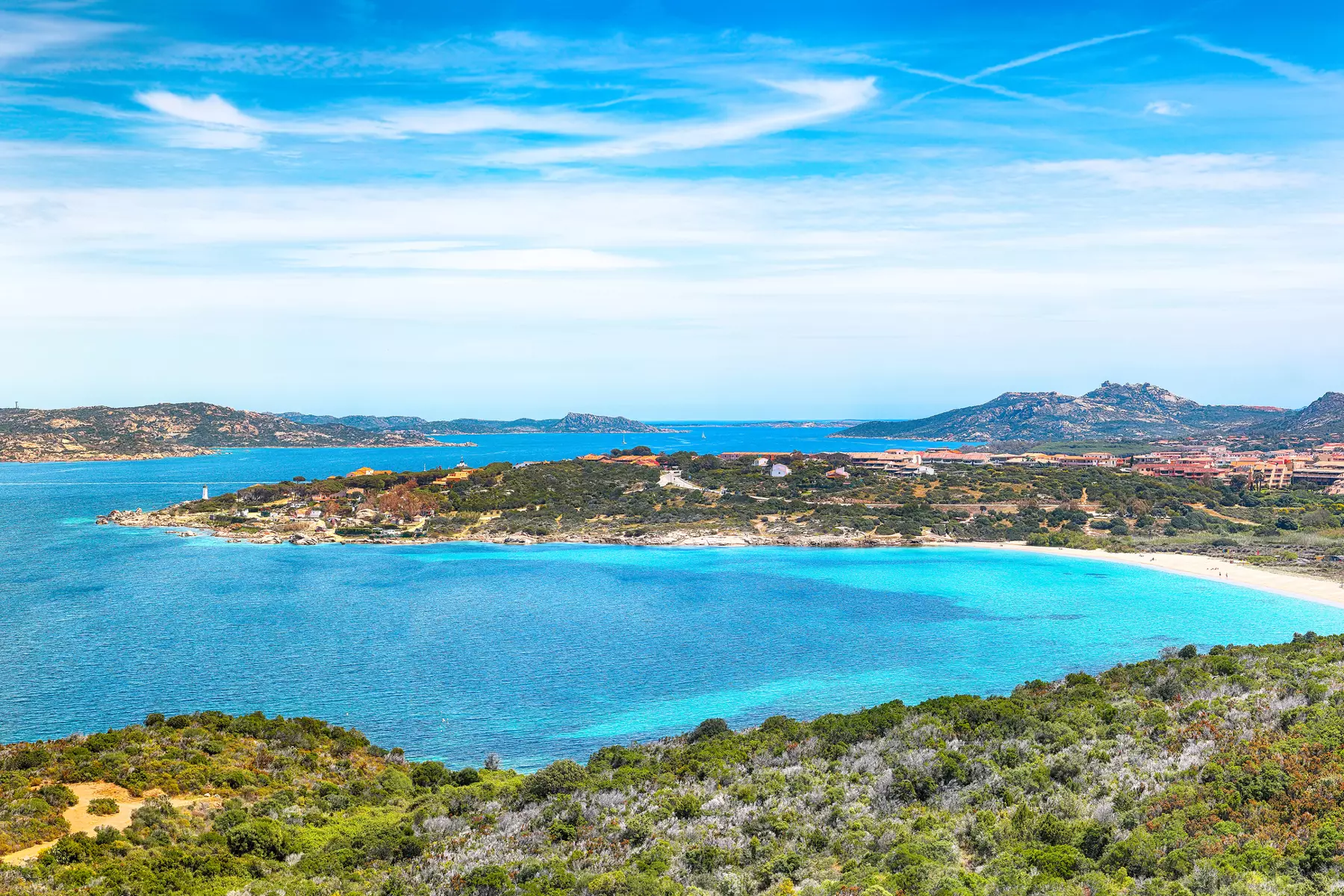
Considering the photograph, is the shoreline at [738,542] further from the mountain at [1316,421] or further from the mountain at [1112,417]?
the mountain at [1112,417]

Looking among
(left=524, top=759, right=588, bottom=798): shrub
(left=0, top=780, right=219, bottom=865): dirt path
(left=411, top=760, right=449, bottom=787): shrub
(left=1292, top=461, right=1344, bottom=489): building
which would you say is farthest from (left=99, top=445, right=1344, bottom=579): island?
(left=0, top=780, right=219, bottom=865): dirt path

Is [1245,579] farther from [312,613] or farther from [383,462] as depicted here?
[383,462]

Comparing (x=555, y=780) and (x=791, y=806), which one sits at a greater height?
(x=791, y=806)

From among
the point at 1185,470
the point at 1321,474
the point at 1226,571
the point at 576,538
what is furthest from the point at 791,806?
the point at 1321,474

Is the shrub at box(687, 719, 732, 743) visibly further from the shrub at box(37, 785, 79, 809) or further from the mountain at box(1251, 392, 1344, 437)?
the mountain at box(1251, 392, 1344, 437)

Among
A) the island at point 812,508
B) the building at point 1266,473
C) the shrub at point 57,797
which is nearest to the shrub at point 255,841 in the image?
the shrub at point 57,797

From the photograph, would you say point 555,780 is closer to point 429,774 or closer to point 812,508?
point 429,774
